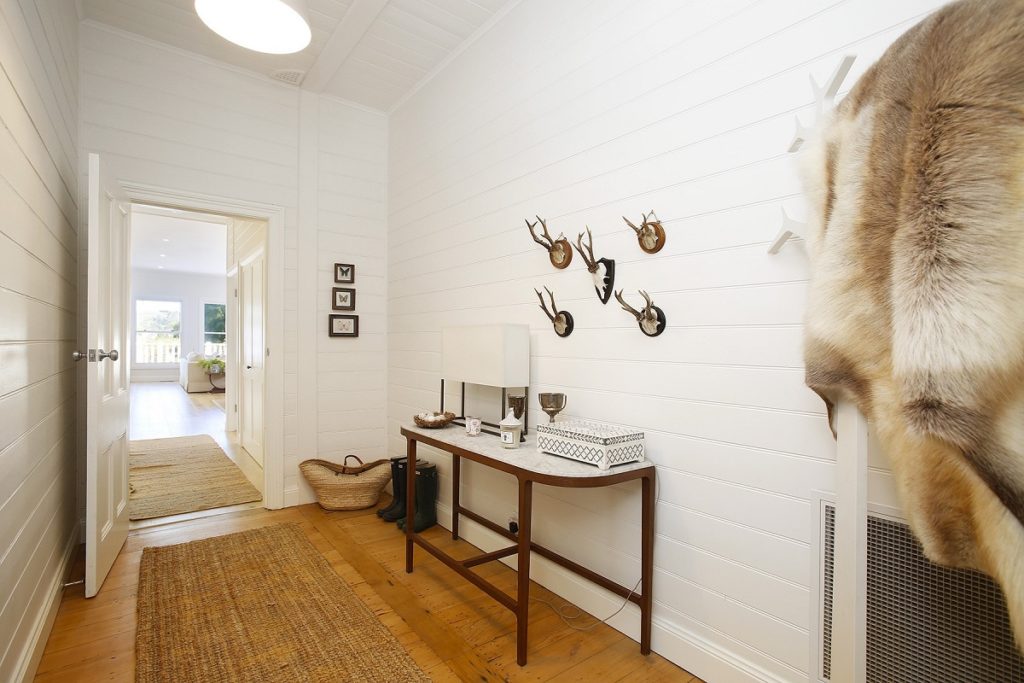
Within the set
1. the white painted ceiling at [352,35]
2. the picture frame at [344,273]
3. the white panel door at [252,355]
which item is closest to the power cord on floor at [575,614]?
the picture frame at [344,273]

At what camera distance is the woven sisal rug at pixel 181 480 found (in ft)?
11.9

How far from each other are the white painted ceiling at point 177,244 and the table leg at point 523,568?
253 inches

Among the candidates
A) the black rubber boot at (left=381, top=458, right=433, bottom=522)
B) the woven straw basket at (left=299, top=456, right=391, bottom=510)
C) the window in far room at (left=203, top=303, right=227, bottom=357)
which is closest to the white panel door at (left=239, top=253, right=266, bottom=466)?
the woven straw basket at (left=299, top=456, right=391, bottom=510)

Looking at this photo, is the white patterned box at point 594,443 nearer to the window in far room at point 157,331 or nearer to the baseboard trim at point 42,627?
the baseboard trim at point 42,627

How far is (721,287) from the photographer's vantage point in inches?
68.7

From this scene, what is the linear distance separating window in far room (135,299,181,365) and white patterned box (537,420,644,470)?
13.8 meters

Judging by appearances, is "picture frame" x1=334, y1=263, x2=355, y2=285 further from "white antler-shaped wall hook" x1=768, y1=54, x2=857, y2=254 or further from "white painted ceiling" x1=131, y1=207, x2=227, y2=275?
"white painted ceiling" x1=131, y1=207, x2=227, y2=275

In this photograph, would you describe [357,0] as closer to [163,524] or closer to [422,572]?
[422,572]

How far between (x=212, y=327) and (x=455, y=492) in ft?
42.2

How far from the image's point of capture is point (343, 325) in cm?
388

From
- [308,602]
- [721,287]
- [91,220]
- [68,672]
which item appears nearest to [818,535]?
[721,287]

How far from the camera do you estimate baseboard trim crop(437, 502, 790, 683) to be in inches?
66.6

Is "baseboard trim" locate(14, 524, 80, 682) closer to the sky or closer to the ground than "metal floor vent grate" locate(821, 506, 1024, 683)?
closer to the ground

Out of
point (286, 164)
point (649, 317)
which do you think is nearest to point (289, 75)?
point (286, 164)
